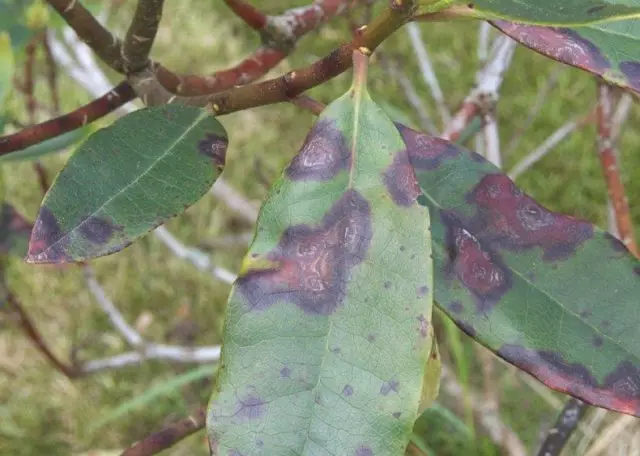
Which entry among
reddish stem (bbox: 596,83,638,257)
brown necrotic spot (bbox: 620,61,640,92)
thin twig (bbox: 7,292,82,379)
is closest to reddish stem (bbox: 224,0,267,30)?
brown necrotic spot (bbox: 620,61,640,92)

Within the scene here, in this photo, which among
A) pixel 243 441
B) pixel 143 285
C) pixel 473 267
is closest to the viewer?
pixel 243 441

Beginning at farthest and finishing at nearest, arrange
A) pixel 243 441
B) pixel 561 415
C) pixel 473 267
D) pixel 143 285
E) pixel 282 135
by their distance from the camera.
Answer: pixel 282 135, pixel 143 285, pixel 561 415, pixel 473 267, pixel 243 441

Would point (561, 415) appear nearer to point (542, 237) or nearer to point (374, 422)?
point (542, 237)

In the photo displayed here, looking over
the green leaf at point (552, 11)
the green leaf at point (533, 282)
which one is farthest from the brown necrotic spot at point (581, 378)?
the green leaf at point (552, 11)

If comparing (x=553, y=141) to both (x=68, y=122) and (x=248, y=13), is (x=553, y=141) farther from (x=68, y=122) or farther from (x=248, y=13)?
(x=68, y=122)

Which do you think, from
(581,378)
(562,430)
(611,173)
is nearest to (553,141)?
(611,173)

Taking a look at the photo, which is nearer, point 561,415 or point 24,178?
point 561,415

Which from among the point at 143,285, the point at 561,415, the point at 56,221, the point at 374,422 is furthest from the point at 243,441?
the point at 143,285
